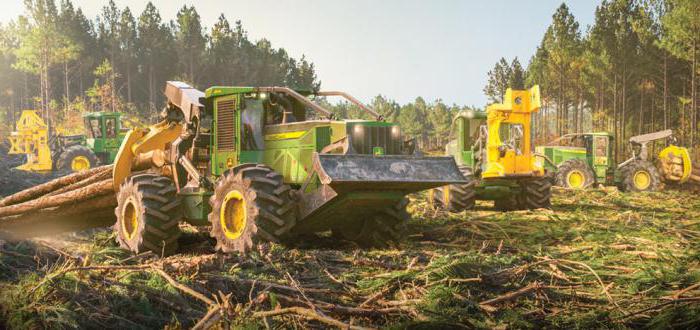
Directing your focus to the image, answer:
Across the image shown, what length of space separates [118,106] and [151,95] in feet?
37.2

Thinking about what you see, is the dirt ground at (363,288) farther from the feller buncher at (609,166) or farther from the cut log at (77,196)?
the feller buncher at (609,166)

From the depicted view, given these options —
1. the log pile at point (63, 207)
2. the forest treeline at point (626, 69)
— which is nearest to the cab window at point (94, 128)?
the log pile at point (63, 207)

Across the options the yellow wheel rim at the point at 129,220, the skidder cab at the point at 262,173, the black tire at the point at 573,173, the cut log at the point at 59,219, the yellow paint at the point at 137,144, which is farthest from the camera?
the black tire at the point at 573,173

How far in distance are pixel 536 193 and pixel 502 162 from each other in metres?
1.34

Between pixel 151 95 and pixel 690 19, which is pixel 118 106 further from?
pixel 690 19

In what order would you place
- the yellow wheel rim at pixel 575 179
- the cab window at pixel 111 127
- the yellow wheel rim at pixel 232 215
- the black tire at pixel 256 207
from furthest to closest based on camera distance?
the cab window at pixel 111 127 → the yellow wheel rim at pixel 575 179 → the yellow wheel rim at pixel 232 215 → the black tire at pixel 256 207

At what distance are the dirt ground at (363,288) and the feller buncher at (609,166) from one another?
50.9 ft

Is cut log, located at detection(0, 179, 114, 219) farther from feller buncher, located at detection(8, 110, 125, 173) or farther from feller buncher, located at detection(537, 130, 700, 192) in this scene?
feller buncher, located at detection(537, 130, 700, 192)

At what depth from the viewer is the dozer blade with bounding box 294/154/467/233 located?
8.84 meters

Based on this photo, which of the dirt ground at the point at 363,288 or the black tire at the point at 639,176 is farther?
the black tire at the point at 639,176

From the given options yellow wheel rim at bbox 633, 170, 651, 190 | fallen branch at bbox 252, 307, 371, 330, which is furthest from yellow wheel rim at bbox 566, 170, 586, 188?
fallen branch at bbox 252, 307, 371, 330

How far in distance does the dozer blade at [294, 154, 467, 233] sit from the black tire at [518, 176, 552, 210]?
8185mm

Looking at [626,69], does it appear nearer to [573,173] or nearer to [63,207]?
[573,173]

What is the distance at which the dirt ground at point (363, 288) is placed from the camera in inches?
209
